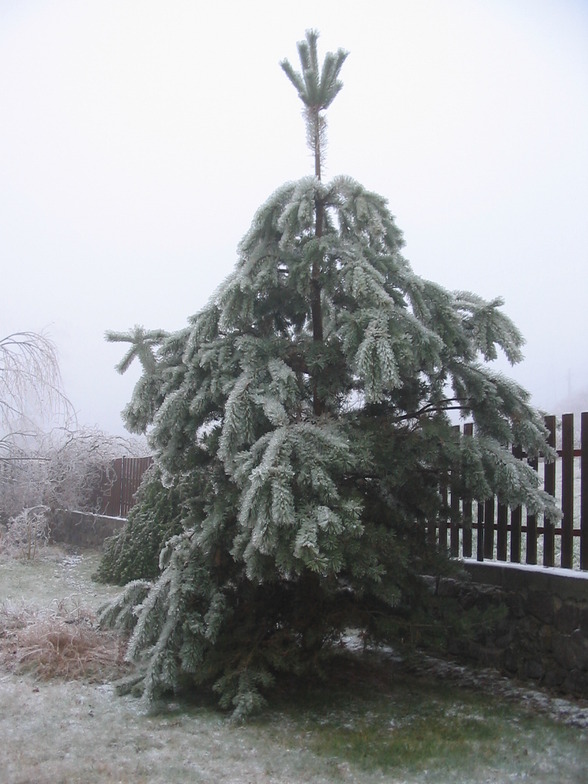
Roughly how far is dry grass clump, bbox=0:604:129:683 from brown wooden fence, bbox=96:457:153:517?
584 cm

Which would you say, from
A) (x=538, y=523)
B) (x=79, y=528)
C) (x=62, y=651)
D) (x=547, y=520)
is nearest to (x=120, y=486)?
(x=79, y=528)

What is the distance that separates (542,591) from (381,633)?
118cm

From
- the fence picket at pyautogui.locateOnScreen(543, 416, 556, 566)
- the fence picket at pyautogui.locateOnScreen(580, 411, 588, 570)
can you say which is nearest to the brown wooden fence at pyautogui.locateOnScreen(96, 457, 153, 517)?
the fence picket at pyautogui.locateOnScreen(543, 416, 556, 566)

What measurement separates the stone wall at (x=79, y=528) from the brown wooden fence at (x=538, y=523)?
7554mm

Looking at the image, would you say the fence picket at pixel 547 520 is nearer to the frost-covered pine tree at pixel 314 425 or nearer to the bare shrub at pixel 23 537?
the frost-covered pine tree at pixel 314 425

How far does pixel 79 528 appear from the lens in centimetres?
1212

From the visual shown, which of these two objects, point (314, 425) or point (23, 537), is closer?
point (314, 425)

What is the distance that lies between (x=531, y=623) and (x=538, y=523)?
69 centimetres

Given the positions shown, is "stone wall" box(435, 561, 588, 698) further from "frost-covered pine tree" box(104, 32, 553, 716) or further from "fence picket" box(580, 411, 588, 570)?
"frost-covered pine tree" box(104, 32, 553, 716)

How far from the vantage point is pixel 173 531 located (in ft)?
25.3

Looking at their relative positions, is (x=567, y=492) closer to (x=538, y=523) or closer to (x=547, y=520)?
(x=547, y=520)

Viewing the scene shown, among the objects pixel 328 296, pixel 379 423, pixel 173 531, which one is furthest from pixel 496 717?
pixel 173 531

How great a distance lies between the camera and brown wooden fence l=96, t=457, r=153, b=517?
11250 millimetres

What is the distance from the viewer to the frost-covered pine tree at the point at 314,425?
12.8ft
